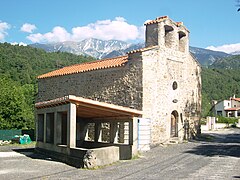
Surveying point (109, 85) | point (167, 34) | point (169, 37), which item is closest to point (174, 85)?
point (169, 37)

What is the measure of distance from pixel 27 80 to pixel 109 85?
3938cm

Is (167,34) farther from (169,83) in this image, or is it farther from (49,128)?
(49,128)

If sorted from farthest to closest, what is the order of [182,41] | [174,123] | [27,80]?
[27,80]
[182,41]
[174,123]

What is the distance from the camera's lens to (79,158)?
11.6 m

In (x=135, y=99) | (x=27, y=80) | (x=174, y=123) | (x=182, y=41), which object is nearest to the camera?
(x=135, y=99)

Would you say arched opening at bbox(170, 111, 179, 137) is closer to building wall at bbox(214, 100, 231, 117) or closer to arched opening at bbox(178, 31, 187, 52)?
arched opening at bbox(178, 31, 187, 52)

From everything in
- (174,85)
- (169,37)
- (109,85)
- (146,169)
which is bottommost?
(146,169)

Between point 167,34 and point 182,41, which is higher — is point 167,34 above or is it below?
above

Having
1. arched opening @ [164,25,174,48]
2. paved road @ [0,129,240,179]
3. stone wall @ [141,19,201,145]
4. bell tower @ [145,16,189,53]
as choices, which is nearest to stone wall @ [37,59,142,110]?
stone wall @ [141,19,201,145]

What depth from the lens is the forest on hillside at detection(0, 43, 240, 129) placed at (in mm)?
30219

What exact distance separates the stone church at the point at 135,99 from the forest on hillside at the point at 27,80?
8765 mm

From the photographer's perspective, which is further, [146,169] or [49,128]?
[49,128]

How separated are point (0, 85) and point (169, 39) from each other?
2119cm

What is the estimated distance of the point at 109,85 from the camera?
19328 mm
